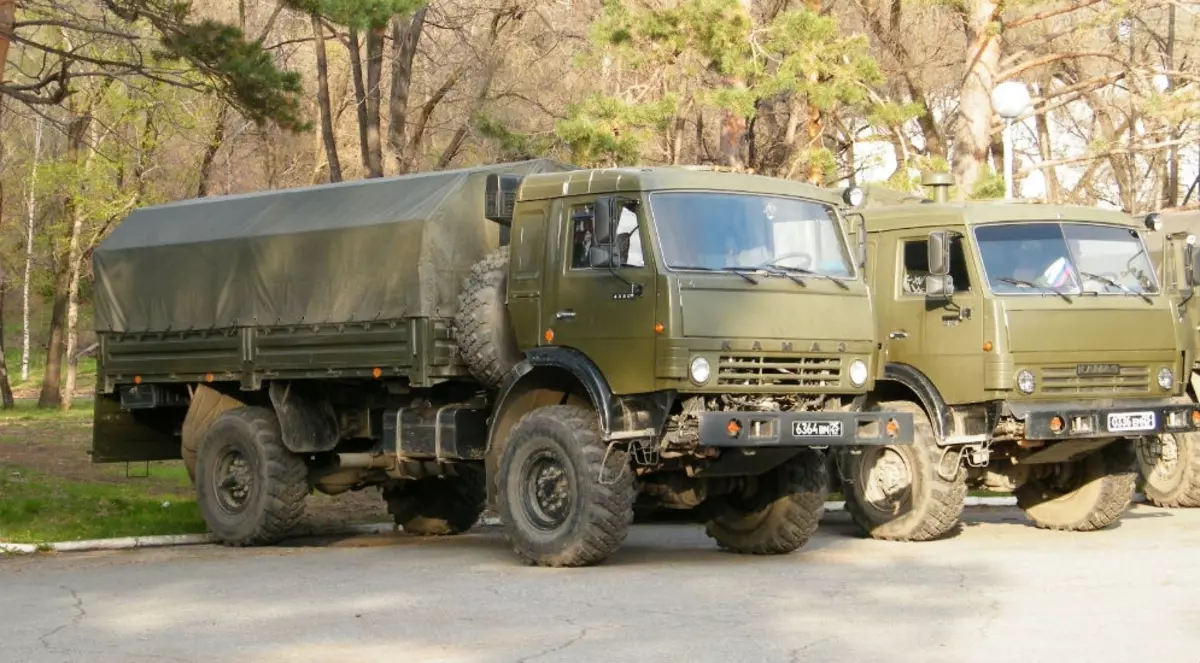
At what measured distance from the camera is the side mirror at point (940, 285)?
14.9m

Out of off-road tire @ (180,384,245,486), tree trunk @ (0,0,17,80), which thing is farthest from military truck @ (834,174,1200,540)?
tree trunk @ (0,0,17,80)

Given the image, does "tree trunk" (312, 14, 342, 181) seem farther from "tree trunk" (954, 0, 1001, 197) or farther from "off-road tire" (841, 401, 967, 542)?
"off-road tire" (841, 401, 967, 542)

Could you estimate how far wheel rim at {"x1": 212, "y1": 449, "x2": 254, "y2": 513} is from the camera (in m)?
16.1

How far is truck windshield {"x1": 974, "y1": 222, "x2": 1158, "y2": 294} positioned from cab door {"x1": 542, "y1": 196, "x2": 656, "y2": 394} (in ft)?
12.0

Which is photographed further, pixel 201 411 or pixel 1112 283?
pixel 201 411

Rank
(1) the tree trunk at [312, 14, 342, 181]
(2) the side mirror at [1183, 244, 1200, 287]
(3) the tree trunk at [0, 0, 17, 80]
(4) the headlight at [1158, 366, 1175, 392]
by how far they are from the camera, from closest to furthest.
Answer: (4) the headlight at [1158, 366, 1175, 392], (2) the side mirror at [1183, 244, 1200, 287], (3) the tree trunk at [0, 0, 17, 80], (1) the tree trunk at [312, 14, 342, 181]

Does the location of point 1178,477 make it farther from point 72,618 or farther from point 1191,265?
point 72,618

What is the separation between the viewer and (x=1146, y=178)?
44750 millimetres

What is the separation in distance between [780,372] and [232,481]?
5788mm

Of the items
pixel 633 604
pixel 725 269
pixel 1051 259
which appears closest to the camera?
pixel 633 604

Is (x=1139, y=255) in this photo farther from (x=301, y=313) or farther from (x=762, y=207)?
(x=301, y=313)

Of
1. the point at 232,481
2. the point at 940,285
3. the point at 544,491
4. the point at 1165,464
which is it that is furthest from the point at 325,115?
the point at 544,491

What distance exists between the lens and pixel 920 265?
15.5 m

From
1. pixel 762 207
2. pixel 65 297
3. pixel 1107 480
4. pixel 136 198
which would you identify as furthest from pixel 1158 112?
pixel 65 297
